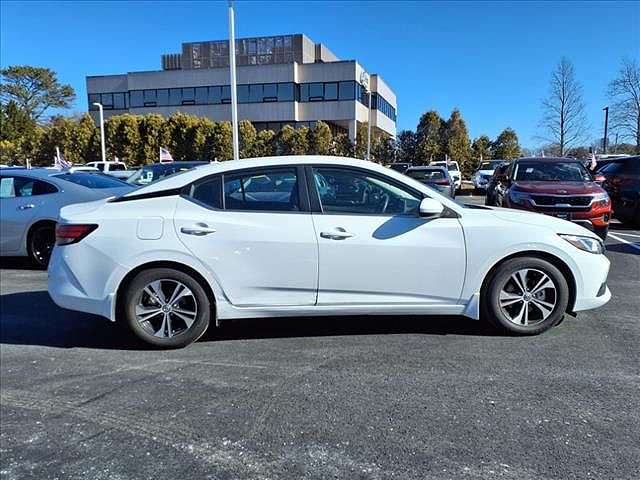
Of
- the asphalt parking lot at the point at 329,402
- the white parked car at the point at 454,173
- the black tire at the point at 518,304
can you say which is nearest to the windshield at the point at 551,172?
the asphalt parking lot at the point at 329,402

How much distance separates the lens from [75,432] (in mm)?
3098

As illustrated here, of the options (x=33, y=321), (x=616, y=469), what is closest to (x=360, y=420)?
(x=616, y=469)

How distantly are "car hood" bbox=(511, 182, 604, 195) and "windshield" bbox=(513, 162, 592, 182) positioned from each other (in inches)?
18.4

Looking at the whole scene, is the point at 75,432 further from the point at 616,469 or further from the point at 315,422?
the point at 616,469

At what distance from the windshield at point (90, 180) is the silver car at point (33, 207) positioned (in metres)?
0.24

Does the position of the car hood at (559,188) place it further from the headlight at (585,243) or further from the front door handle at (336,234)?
the front door handle at (336,234)

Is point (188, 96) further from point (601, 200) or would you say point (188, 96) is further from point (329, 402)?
point (329, 402)

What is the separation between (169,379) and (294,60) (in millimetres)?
46801

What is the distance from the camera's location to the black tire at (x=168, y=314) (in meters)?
4.23

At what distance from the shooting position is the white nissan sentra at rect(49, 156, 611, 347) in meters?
4.19

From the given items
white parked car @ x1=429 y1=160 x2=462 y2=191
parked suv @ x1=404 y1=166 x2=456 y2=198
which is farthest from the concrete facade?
parked suv @ x1=404 y1=166 x2=456 y2=198

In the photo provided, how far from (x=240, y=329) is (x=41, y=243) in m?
4.83

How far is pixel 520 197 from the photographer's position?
8906 millimetres

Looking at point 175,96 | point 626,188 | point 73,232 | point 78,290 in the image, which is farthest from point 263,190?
point 175,96
